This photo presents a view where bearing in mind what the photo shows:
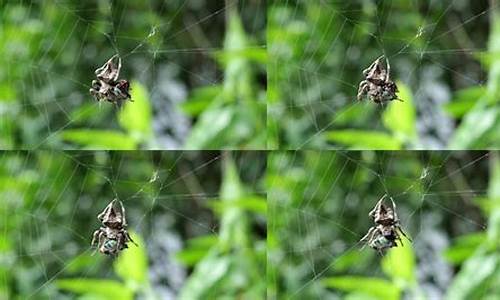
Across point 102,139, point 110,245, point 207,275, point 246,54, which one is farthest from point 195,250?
point 246,54

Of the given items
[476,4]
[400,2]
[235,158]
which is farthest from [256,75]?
[476,4]

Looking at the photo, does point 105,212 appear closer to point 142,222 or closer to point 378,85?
point 142,222

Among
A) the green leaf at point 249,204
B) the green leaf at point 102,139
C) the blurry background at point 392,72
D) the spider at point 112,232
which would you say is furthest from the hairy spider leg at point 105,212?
the blurry background at point 392,72

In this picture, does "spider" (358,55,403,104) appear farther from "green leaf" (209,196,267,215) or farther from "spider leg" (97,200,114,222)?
"spider leg" (97,200,114,222)

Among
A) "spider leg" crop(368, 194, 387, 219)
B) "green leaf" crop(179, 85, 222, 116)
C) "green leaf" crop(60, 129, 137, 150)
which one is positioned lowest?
"spider leg" crop(368, 194, 387, 219)

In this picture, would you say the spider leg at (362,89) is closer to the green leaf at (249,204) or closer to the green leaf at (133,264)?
the green leaf at (249,204)

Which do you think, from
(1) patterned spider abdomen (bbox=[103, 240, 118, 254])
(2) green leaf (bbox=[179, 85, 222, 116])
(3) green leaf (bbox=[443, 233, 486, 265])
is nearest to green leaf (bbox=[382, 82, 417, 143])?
(3) green leaf (bbox=[443, 233, 486, 265])

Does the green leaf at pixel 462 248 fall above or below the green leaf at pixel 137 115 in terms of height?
below
